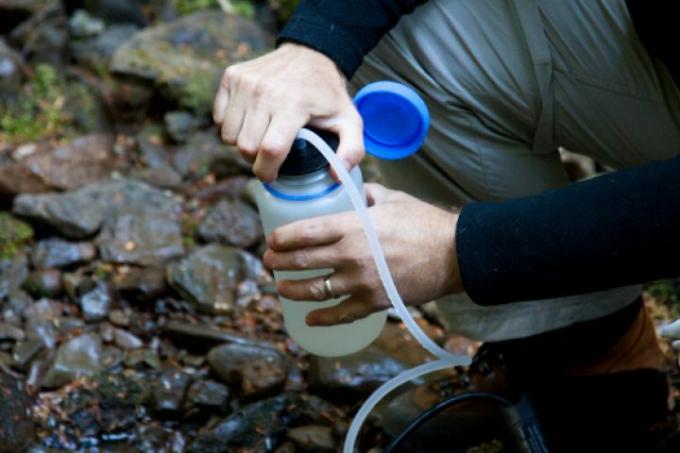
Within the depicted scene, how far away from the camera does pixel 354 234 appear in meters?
1.39

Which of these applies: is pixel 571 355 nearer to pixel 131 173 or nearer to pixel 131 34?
pixel 131 173

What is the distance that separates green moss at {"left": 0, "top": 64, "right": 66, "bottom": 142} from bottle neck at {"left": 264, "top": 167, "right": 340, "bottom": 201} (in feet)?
7.47

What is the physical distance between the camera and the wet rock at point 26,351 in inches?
88.8

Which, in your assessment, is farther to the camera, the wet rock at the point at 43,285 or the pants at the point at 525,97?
the wet rock at the point at 43,285

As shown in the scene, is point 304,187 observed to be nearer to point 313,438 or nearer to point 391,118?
point 391,118

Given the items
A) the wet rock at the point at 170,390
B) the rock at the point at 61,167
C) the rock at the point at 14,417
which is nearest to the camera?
the rock at the point at 14,417

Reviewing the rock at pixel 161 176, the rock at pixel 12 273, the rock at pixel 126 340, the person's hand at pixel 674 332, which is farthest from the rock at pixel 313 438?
the rock at pixel 161 176

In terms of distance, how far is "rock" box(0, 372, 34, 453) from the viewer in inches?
76.7

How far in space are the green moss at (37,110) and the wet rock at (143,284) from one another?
3.70ft

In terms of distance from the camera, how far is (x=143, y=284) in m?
2.53

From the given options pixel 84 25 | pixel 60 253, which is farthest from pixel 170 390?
pixel 84 25

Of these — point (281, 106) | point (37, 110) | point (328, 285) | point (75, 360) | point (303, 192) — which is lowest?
point (37, 110)

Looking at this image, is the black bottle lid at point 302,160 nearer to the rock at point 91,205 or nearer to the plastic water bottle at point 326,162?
the plastic water bottle at point 326,162

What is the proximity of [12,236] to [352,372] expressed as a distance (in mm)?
1291
